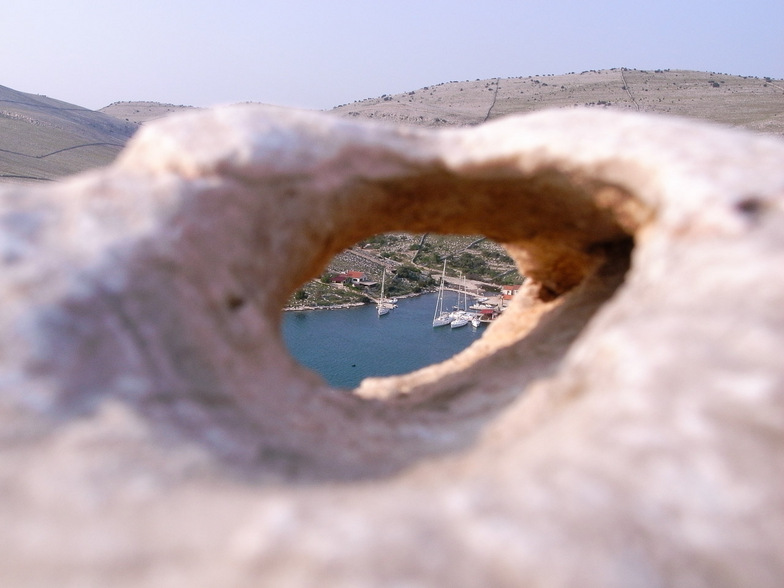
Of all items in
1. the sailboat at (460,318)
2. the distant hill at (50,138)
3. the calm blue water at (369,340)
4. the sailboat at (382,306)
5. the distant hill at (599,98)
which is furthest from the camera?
the distant hill at (599,98)

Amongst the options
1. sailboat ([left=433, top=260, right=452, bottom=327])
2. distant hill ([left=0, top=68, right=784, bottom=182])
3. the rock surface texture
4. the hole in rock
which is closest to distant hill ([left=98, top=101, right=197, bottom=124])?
distant hill ([left=0, top=68, right=784, bottom=182])

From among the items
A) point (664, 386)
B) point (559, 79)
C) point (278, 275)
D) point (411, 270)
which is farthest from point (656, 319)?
point (559, 79)

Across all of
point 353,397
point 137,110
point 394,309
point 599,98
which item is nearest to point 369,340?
point 394,309

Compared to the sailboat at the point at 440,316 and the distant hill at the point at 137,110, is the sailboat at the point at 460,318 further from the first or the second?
the distant hill at the point at 137,110

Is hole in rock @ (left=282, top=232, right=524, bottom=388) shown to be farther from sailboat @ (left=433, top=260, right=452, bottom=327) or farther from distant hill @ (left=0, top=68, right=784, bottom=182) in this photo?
distant hill @ (left=0, top=68, right=784, bottom=182)

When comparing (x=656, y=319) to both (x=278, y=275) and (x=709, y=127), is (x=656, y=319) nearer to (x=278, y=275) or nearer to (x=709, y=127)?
(x=709, y=127)

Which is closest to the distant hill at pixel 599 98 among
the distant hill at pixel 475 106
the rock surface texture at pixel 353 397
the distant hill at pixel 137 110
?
the distant hill at pixel 475 106
